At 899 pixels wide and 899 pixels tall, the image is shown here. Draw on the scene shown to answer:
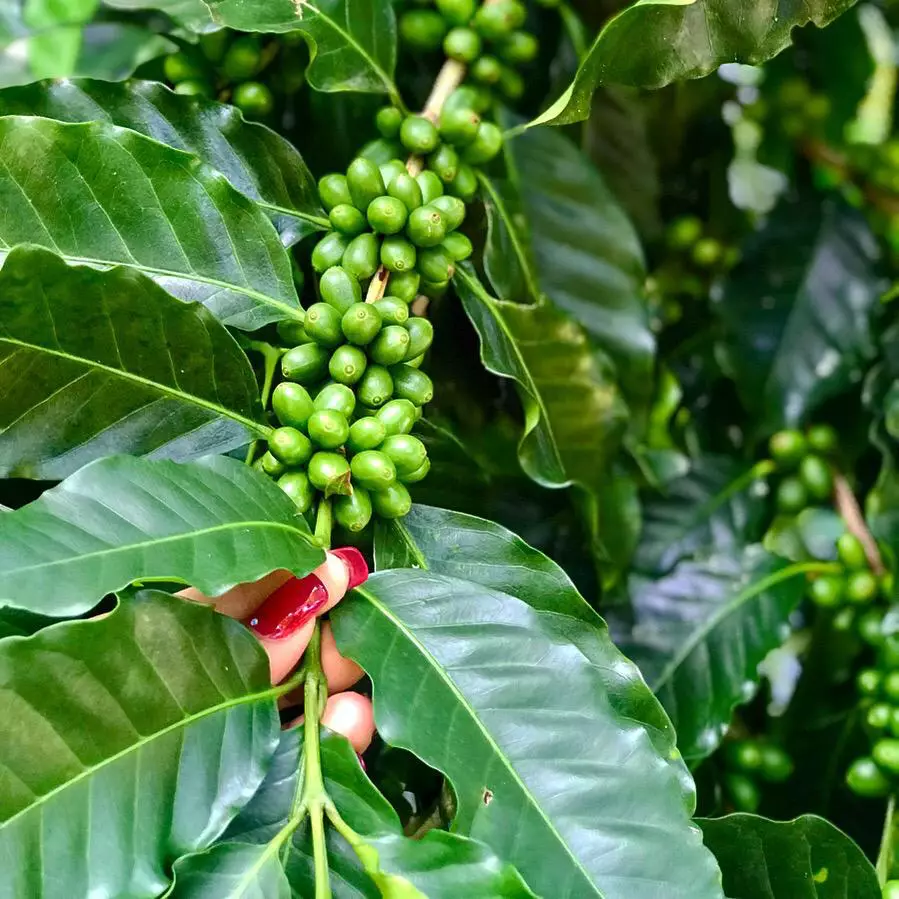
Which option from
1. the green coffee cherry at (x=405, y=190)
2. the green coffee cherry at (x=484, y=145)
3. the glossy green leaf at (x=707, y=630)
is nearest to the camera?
the green coffee cherry at (x=405, y=190)

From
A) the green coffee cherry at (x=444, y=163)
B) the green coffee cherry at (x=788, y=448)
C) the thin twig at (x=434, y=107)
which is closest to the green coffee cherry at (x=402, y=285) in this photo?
the thin twig at (x=434, y=107)

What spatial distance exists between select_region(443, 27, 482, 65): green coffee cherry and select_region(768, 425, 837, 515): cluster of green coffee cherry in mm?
540

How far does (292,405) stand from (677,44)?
33 centimetres

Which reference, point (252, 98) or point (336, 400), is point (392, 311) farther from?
point (252, 98)

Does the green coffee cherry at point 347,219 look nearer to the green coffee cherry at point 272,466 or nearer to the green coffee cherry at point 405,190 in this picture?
the green coffee cherry at point 405,190

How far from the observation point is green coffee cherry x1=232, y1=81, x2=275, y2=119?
80cm

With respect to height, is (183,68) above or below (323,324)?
above

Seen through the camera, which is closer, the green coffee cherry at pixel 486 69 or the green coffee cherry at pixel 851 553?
the green coffee cherry at pixel 486 69

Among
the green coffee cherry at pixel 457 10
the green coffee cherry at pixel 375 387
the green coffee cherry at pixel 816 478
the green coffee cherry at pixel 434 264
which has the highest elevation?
the green coffee cherry at pixel 457 10

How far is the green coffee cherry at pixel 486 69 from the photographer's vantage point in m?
0.84

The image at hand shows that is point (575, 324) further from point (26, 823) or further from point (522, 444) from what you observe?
point (26, 823)

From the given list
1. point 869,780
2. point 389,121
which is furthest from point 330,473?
point 869,780

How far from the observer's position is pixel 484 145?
778 millimetres

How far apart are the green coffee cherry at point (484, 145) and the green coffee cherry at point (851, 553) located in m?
0.54
